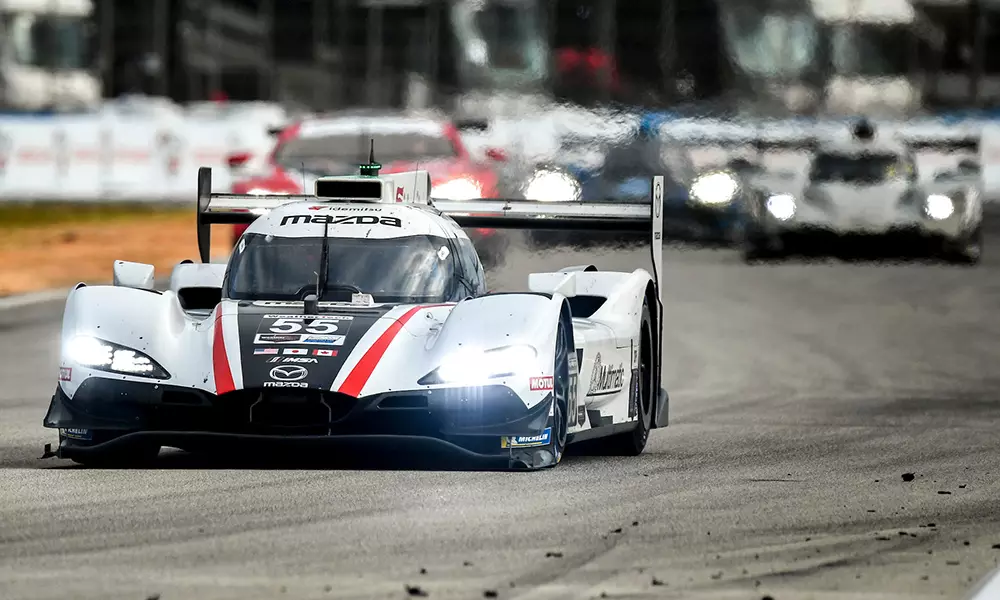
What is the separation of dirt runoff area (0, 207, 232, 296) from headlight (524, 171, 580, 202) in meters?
3.60

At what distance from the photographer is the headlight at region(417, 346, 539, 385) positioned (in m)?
8.61

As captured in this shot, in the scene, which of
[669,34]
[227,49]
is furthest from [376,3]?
[669,34]

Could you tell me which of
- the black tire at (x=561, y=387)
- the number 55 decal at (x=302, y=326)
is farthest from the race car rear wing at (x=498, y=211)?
the number 55 decal at (x=302, y=326)

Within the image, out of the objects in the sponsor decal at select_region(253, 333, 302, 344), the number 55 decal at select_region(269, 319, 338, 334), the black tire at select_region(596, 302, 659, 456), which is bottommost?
the black tire at select_region(596, 302, 659, 456)

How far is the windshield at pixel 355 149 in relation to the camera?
19938mm

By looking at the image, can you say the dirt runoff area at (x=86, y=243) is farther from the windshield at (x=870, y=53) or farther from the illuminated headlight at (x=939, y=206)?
the windshield at (x=870, y=53)

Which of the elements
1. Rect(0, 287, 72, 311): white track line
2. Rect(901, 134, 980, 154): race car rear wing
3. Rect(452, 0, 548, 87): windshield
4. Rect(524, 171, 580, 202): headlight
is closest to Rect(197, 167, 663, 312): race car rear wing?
Rect(0, 287, 72, 311): white track line

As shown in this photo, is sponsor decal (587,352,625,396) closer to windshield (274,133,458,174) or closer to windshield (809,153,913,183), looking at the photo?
windshield (274,133,458,174)

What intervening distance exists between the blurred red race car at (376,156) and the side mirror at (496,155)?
1 centimetres

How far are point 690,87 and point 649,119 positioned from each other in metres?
15.6

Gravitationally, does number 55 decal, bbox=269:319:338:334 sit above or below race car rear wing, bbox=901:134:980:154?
above

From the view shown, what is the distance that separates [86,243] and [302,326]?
19.6 m

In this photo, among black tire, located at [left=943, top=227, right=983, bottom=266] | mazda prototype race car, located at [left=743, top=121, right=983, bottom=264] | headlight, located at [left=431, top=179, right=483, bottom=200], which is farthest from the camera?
black tire, located at [left=943, top=227, right=983, bottom=266]

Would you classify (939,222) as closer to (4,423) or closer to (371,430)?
(4,423)
